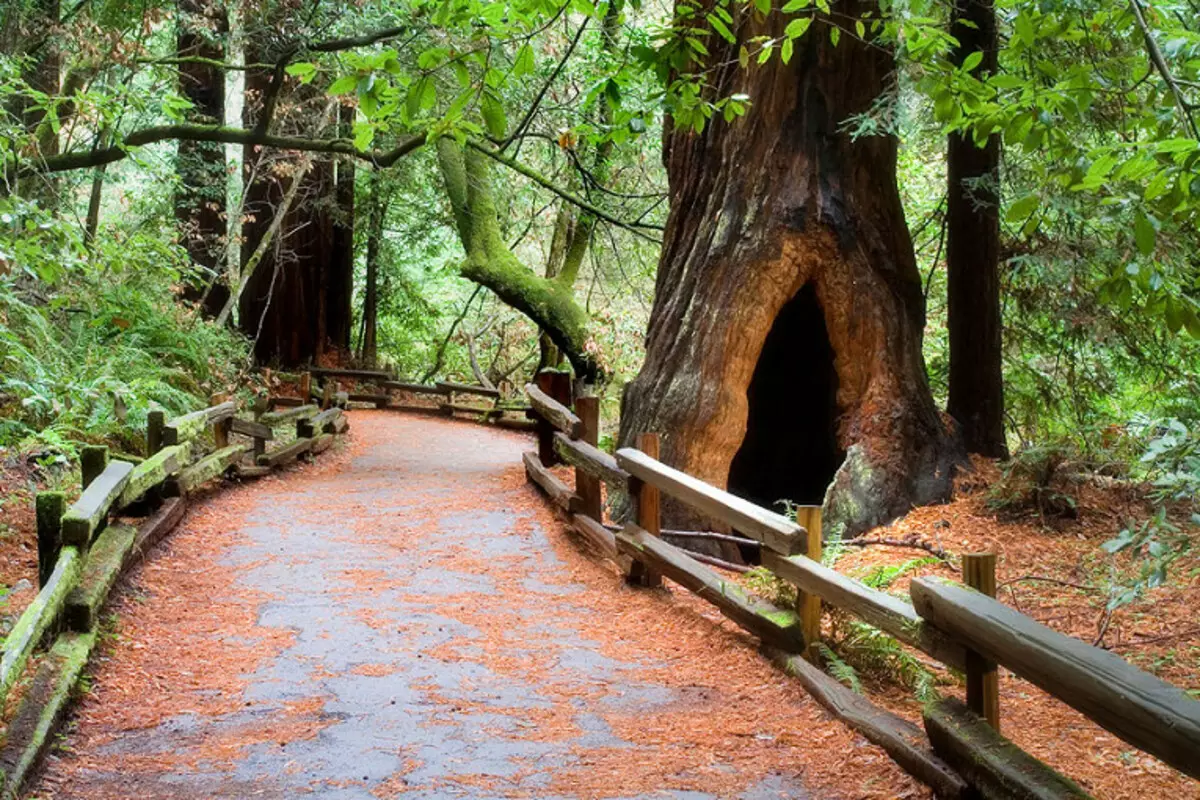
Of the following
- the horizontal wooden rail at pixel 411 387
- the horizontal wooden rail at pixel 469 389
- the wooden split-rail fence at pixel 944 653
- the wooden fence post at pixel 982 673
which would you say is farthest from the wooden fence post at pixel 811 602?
the horizontal wooden rail at pixel 411 387

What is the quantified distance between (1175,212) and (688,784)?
3.06 metres

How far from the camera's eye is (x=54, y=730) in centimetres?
463

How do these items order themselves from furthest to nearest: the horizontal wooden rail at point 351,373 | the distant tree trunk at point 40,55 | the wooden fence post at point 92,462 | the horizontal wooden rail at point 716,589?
the horizontal wooden rail at point 351,373, the distant tree trunk at point 40,55, the wooden fence post at point 92,462, the horizontal wooden rail at point 716,589

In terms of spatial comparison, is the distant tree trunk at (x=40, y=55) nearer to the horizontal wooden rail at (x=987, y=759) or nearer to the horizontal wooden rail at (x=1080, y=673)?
the horizontal wooden rail at (x=1080, y=673)

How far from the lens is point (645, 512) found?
781cm

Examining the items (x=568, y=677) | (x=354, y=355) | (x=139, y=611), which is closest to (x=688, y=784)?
(x=568, y=677)

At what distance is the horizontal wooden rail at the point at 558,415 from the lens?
33.1 feet

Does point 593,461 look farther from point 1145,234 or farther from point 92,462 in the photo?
point 1145,234

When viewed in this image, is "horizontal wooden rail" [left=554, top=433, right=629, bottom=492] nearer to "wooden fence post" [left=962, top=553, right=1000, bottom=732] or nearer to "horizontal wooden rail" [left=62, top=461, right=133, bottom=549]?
"horizontal wooden rail" [left=62, top=461, right=133, bottom=549]

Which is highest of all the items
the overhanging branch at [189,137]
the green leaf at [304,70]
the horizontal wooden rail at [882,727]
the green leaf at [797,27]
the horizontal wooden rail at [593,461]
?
the overhanging branch at [189,137]

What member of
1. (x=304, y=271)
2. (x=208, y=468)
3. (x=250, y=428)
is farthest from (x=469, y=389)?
(x=208, y=468)

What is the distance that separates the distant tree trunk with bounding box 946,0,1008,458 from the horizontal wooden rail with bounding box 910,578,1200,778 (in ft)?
19.9

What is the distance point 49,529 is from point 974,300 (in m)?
8.03

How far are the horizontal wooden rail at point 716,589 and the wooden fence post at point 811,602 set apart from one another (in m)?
0.05
